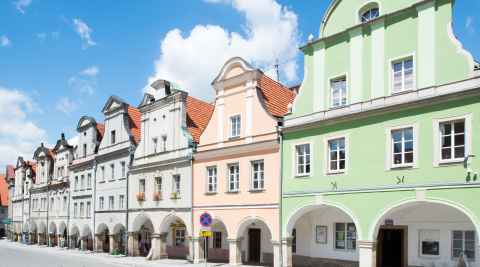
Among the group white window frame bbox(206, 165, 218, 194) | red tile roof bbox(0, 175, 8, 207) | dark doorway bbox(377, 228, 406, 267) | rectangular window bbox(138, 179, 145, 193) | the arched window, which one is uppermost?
the arched window

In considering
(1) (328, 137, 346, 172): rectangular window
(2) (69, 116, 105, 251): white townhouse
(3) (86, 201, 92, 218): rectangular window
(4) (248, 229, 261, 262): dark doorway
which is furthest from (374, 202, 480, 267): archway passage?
(3) (86, 201, 92, 218): rectangular window

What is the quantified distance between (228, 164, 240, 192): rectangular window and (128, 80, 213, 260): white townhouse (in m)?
3.38

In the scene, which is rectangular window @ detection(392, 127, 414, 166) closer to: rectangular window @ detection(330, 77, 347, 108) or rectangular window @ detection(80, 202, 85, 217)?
rectangular window @ detection(330, 77, 347, 108)

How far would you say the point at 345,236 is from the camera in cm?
2347

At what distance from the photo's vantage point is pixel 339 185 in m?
21.3

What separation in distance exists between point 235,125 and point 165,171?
7043 millimetres

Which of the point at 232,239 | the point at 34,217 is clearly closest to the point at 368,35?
the point at 232,239

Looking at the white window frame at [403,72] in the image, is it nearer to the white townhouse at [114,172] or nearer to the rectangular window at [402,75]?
the rectangular window at [402,75]

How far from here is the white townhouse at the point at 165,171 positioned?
99.8 feet

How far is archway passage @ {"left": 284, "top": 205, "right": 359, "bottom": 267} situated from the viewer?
23.2 metres

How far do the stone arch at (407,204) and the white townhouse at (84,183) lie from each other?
27361mm

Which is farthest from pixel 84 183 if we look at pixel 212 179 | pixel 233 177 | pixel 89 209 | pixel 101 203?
pixel 233 177

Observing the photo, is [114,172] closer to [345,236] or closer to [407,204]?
[345,236]

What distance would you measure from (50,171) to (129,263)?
92.4 feet
